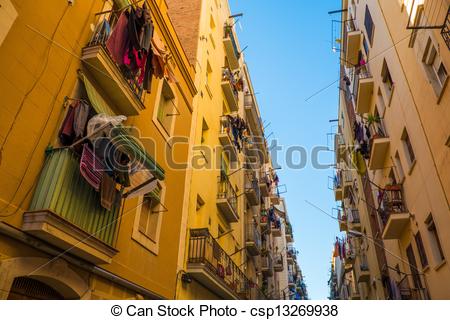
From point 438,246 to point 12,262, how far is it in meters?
11.9

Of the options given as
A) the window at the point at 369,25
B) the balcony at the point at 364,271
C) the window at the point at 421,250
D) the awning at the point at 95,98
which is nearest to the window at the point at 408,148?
the window at the point at 421,250

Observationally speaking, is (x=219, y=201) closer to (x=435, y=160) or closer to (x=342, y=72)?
(x=435, y=160)

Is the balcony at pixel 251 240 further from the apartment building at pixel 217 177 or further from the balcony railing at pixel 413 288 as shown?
the balcony railing at pixel 413 288

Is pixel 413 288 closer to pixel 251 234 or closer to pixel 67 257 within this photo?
pixel 251 234

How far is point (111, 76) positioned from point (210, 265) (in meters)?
7.54

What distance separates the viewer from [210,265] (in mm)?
12625

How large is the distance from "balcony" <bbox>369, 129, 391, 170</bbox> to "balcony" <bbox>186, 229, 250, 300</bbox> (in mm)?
7983

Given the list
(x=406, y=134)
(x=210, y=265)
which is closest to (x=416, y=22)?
(x=406, y=134)

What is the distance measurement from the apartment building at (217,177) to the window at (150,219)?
1.74 metres

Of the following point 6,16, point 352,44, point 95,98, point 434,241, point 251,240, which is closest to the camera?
point 6,16

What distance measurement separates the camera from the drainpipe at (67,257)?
5420 millimetres

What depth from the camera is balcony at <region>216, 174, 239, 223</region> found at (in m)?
16.7

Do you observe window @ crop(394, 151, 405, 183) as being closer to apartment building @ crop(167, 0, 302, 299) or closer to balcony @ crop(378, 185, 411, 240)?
balcony @ crop(378, 185, 411, 240)

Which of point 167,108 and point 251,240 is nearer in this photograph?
point 167,108
